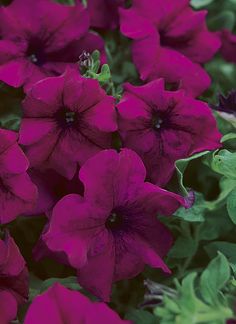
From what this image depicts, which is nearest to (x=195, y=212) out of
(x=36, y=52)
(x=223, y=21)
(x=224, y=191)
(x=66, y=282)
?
(x=224, y=191)

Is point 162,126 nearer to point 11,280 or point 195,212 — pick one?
point 195,212

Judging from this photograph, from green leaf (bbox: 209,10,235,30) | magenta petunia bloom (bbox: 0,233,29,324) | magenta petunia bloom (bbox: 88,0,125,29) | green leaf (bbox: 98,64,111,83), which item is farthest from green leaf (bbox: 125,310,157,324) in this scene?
green leaf (bbox: 209,10,235,30)

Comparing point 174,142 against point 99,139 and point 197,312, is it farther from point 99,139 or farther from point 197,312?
point 197,312

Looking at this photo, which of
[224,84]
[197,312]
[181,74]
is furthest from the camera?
[224,84]

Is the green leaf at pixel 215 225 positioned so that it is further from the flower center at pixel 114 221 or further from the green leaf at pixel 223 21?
the green leaf at pixel 223 21

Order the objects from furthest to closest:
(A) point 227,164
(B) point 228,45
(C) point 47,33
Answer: (B) point 228,45, (C) point 47,33, (A) point 227,164

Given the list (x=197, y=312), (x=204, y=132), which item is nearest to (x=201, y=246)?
(x=204, y=132)
